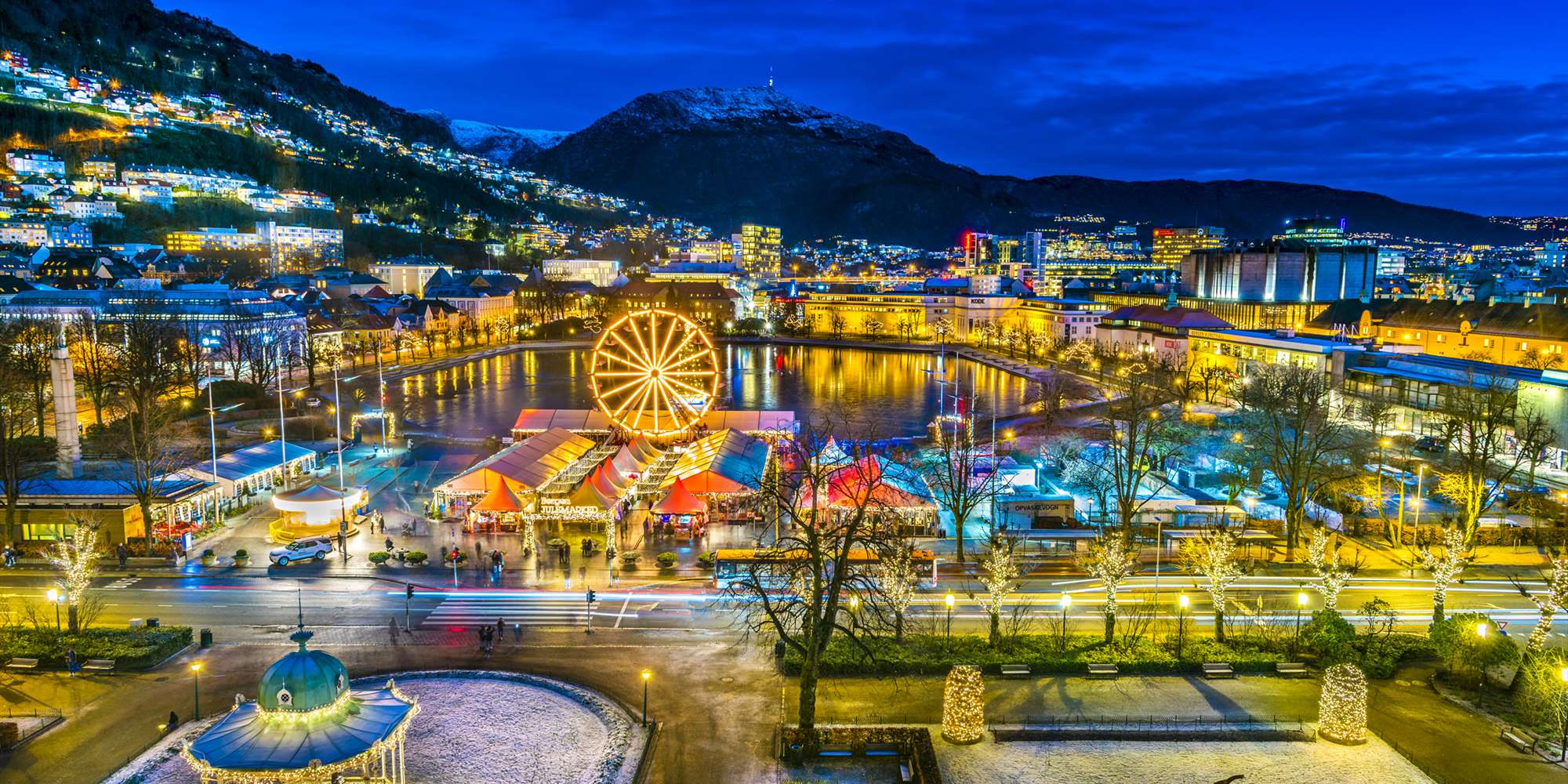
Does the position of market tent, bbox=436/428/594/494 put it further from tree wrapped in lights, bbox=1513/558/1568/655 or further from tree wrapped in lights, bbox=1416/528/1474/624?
tree wrapped in lights, bbox=1513/558/1568/655

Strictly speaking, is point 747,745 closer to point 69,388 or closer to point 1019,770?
point 1019,770

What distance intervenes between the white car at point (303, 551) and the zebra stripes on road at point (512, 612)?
638 centimetres

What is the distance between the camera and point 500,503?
31.6 meters

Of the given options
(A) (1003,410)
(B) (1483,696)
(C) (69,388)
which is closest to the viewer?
(B) (1483,696)

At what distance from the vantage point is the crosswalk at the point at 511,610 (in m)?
23.1

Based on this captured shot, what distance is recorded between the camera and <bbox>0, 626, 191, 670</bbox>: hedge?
1991 centimetres

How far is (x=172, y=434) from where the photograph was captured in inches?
1670

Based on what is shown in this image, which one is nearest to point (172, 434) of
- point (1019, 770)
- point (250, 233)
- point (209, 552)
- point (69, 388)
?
point (69, 388)

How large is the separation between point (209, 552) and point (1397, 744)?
101 feet

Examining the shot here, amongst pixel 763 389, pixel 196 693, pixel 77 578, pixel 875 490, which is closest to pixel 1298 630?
pixel 875 490

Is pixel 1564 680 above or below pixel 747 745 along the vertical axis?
above

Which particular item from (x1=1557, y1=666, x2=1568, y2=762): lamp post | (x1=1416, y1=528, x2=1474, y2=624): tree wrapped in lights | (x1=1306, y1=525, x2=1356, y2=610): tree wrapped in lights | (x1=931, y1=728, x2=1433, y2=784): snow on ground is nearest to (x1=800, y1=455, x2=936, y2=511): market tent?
(x1=1306, y1=525, x2=1356, y2=610): tree wrapped in lights

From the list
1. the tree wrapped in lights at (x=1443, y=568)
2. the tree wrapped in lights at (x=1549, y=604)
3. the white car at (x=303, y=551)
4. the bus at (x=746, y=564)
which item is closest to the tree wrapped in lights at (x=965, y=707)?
the bus at (x=746, y=564)

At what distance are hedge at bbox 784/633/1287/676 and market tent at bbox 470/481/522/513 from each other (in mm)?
14868
